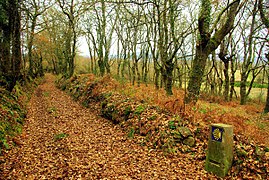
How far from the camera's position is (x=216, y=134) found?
182 inches

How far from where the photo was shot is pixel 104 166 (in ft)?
16.6

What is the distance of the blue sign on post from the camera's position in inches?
179

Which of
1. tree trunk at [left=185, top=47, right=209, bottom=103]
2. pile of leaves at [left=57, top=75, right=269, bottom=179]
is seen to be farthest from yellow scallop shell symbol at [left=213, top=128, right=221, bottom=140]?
tree trunk at [left=185, top=47, right=209, bottom=103]

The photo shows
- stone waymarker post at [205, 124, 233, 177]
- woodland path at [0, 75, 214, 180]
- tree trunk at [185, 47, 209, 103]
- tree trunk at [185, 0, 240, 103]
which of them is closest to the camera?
stone waymarker post at [205, 124, 233, 177]

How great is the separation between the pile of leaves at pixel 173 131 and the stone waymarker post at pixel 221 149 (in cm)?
25

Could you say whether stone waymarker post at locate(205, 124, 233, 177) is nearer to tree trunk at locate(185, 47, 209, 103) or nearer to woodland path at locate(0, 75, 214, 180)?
woodland path at locate(0, 75, 214, 180)

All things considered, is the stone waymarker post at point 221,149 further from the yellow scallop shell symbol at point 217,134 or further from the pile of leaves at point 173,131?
the pile of leaves at point 173,131

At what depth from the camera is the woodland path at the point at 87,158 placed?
15.3ft

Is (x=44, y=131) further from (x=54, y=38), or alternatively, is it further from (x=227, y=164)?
(x=54, y=38)

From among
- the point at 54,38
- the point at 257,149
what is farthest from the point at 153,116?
the point at 54,38

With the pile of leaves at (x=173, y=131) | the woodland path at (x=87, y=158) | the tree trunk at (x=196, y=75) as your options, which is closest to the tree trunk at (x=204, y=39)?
the tree trunk at (x=196, y=75)

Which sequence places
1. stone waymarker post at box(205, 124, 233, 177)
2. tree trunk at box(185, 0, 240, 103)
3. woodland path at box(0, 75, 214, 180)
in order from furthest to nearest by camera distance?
tree trunk at box(185, 0, 240, 103) → woodland path at box(0, 75, 214, 180) → stone waymarker post at box(205, 124, 233, 177)

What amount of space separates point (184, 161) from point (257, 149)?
1.89 metres

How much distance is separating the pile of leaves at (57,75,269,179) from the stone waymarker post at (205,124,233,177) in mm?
250
